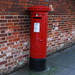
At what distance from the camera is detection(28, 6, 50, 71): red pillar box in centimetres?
446

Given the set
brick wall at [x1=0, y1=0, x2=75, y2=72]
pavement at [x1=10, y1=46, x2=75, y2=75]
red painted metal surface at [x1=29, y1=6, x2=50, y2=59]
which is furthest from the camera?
pavement at [x1=10, y1=46, x2=75, y2=75]

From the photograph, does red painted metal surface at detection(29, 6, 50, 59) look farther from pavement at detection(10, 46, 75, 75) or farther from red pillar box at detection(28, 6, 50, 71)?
pavement at detection(10, 46, 75, 75)

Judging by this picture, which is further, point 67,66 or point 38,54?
point 67,66

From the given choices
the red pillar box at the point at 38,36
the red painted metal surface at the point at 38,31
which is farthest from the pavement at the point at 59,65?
the red painted metal surface at the point at 38,31

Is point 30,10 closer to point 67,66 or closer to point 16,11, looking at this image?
point 16,11

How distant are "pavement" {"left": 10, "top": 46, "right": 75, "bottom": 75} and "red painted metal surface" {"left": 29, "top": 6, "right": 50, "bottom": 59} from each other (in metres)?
0.43

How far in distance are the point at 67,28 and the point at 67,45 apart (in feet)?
2.16

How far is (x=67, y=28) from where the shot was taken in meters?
6.87

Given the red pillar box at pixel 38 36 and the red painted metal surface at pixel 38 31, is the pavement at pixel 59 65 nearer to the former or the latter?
the red pillar box at pixel 38 36

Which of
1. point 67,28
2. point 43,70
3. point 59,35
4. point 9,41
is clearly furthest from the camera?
point 67,28

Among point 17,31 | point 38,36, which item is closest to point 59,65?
point 38,36

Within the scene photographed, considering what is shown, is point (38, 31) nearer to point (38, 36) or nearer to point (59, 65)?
point (38, 36)

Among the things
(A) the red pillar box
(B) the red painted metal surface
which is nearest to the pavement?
(A) the red pillar box

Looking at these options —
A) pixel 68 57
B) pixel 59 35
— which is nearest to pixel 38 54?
pixel 68 57
